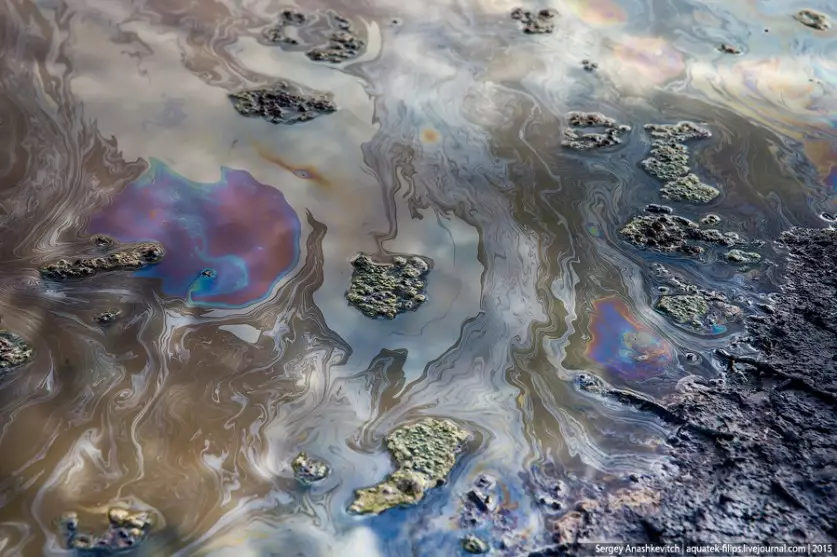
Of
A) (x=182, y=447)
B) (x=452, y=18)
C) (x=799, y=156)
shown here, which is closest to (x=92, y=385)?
(x=182, y=447)

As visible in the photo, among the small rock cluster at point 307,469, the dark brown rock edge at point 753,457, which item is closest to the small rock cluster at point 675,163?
the dark brown rock edge at point 753,457

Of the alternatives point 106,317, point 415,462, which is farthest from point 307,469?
point 106,317

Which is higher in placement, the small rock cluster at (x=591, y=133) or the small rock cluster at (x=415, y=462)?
the small rock cluster at (x=591, y=133)

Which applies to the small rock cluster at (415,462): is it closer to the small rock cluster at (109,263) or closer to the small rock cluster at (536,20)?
the small rock cluster at (109,263)

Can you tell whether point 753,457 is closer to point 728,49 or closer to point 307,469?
point 307,469

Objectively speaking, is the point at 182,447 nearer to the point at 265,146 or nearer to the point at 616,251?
the point at 265,146

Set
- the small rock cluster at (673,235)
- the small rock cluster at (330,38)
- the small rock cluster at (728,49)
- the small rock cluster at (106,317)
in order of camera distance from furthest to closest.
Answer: the small rock cluster at (728,49), the small rock cluster at (330,38), the small rock cluster at (673,235), the small rock cluster at (106,317)

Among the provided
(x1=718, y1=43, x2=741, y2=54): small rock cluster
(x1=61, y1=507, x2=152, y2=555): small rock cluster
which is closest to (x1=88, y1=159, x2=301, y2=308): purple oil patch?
(x1=61, y1=507, x2=152, y2=555): small rock cluster

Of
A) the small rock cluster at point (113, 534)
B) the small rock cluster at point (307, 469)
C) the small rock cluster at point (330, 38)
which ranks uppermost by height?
the small rock cluster at point (330, 38)

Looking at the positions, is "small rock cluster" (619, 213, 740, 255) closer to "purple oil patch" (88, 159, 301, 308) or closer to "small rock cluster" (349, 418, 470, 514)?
"small rock cluster" (349, 418, 470, 514)
